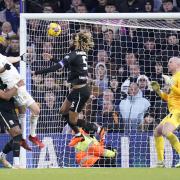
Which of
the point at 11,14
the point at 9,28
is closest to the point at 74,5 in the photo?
the point at 11,14

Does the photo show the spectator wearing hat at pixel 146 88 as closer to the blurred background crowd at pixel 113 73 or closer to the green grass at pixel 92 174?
the blurred background crowd at pixel 113 73

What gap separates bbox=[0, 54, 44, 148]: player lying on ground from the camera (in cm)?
1305

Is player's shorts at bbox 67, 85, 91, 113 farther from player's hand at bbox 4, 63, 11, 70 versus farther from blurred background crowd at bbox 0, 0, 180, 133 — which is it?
player's hand at bbox 4, 63, 11, 70

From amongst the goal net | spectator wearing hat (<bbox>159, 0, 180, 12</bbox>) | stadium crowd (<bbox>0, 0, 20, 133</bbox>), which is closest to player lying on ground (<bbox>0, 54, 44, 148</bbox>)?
the goal net

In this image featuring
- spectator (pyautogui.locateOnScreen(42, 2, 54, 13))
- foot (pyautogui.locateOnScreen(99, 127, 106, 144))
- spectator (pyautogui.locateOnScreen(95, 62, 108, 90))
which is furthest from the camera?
spectator (pyautogui.locateOnScreen(42, 2, 54, 13))

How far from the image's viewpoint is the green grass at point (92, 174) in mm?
9922

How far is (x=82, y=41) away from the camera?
1401 centimetres

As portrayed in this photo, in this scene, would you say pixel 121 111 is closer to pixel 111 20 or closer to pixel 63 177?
pixel 111 20

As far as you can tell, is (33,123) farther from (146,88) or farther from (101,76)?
(146,88)

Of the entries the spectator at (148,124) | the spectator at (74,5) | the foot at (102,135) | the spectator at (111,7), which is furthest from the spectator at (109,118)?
the spectator at (74,5)

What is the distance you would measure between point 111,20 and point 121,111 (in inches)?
61.6

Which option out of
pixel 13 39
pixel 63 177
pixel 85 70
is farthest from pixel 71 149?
pixel 63 177

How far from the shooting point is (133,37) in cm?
1530

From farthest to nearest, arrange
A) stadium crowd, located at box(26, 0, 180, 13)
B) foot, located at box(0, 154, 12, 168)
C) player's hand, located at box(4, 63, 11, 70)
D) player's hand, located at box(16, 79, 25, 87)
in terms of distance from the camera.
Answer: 1. stadium crowd, located at box(26, 0, 180, 13)
2. player's hand, located at box(16, 79, 25, 87)
3. foot, located at box(0, 154, 12, 168)
4. player's hand, located at box(4, 63, 11, 70)
